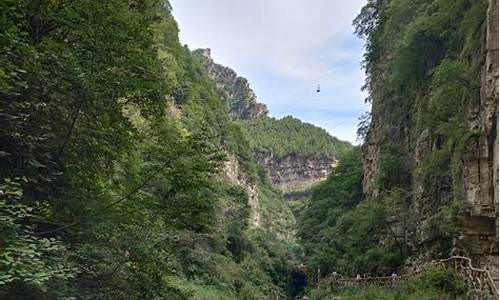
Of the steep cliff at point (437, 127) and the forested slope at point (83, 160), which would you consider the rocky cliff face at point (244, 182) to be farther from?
the forested slope at point (83, 160)

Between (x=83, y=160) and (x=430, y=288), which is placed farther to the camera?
(x=430, y=288)

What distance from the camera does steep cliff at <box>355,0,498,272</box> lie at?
1633 centimetres

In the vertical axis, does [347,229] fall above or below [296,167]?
below

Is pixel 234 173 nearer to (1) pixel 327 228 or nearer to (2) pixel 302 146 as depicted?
(1) pixel 327 228

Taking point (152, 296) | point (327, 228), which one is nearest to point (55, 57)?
point (152, 296)

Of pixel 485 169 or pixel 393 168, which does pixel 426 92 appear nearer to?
pixel 393 168

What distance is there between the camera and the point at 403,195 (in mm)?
27359

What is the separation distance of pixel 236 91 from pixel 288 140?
1054 inches

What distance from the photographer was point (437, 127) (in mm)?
20719

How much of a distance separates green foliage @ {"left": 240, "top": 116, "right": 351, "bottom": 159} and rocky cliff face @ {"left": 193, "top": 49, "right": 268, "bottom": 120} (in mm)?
8486

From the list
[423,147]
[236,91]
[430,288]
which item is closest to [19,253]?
[430,288]

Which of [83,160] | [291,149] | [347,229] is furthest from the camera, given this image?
[291,149]

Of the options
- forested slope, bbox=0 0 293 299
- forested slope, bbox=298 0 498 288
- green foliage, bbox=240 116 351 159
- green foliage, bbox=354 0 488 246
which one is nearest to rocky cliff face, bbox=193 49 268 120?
green foliage, bbox=240 116 351 159

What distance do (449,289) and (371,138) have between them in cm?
2129
